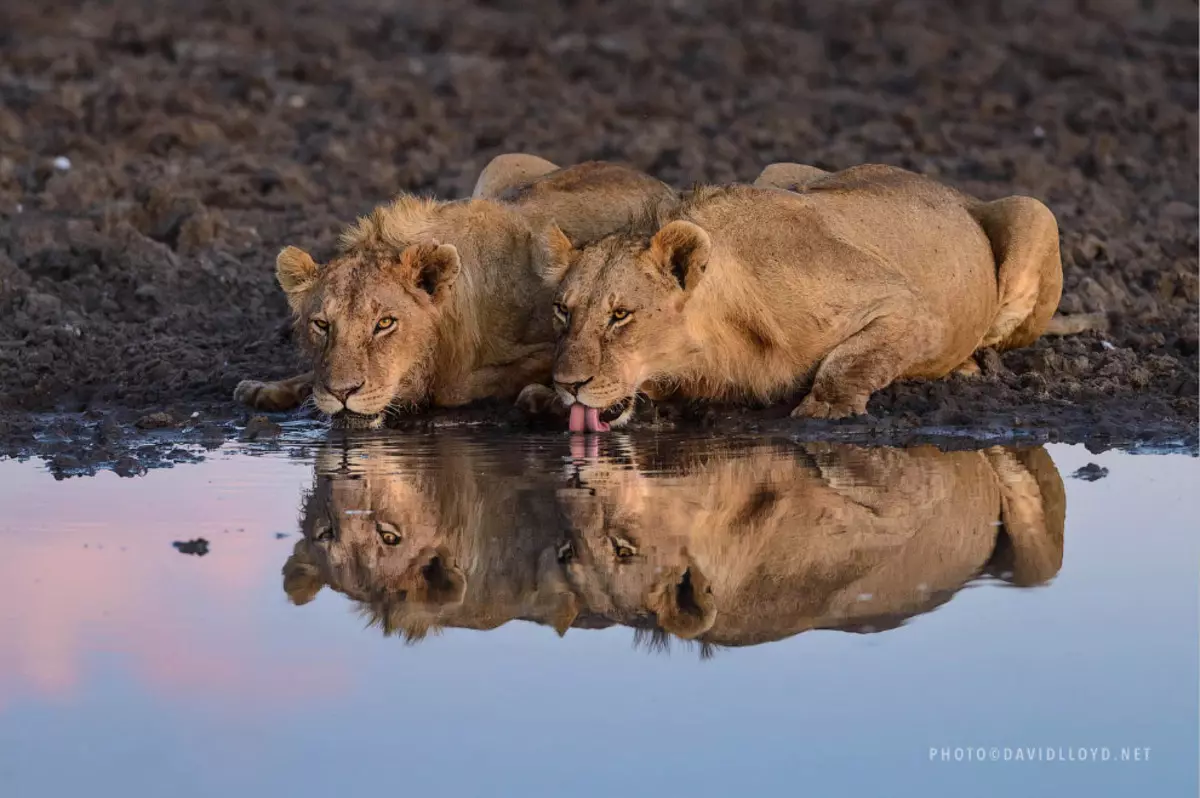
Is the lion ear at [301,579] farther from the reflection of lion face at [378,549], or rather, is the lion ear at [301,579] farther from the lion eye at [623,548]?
the lion eye at [623,548]

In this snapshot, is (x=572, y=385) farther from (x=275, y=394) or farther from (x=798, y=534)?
(x=798, y=534)

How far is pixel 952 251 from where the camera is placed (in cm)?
1059

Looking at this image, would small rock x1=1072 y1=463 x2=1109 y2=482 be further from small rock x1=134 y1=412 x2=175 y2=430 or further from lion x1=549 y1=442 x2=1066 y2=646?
small rock x1=134 y1=412 x2=175 y2=430

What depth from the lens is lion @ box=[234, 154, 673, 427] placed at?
9.38 meters

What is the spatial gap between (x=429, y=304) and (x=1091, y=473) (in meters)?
3.06

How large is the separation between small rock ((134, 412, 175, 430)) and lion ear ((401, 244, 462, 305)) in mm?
1256

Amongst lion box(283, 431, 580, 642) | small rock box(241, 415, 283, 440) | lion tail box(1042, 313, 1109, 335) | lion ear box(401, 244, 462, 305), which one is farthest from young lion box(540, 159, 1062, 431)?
small rock box(241, 415, 283, 440)

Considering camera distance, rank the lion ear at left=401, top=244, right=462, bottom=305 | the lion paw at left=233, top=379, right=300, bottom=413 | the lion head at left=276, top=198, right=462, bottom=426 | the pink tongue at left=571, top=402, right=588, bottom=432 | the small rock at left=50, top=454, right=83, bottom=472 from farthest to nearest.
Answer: the lion paw at left=233, top=379, right=300, bottom=413
the lion ear at left=401, top=244, right=462, bottom=305
the pink tongue at left=571, top=402, right=588, bottom=432
the lion head at left=276, top=198, right=462, bottom=426
the small rock at left=50, top=454, right=83, bottom=472

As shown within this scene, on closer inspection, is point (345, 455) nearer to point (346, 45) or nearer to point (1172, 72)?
point (346, 45)

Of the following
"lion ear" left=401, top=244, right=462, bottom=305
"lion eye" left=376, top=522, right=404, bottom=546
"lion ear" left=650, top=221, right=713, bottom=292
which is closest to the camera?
"lion eye" left=376, top=522, right=404, bottom=546

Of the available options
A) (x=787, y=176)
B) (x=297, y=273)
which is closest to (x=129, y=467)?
(x=297, y=273)

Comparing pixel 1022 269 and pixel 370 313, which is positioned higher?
pixel 1022 269

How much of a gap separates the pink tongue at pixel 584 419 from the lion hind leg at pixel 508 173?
2.31m

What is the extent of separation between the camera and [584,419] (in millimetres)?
9453
